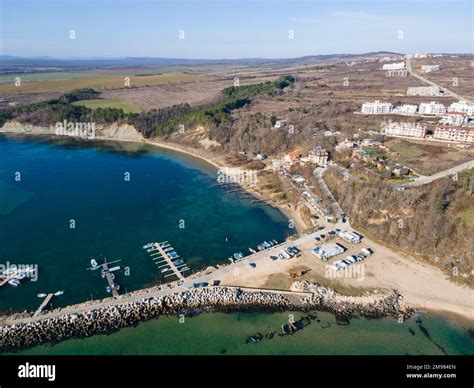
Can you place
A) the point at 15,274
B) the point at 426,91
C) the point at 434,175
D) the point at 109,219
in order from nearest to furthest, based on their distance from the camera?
the point at 15,274, the point at 109,219, the point at 434,175, the point at 426,91

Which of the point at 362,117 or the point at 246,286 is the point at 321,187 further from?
the point at 362,117

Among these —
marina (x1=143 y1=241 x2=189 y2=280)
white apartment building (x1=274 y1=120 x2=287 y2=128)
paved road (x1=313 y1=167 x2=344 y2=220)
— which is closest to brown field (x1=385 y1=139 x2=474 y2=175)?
paved road (x1=313 y1=167 x2=344 y2=220)

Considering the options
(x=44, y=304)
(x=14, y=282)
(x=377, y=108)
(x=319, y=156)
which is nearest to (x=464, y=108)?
(x=377, y=108)

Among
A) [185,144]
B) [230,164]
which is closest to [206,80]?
[185,144]

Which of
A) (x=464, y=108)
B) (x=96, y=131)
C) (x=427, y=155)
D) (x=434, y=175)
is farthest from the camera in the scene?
→ (x=96, y=131)

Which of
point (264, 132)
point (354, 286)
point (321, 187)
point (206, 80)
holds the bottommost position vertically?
point (354, 286)

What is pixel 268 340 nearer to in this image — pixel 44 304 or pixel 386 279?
pixel 386 279

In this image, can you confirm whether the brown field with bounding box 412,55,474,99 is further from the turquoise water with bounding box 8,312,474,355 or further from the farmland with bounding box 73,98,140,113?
the farmland with bounding box 73,98,140,113
